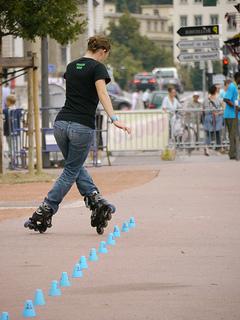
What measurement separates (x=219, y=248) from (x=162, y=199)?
4995 millimetres

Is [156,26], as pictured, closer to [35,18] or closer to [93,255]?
[35,18]

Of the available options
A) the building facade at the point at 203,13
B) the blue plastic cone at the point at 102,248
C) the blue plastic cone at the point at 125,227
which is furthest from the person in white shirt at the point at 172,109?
the blue plastic cone at the point at 102,248

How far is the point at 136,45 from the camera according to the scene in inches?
4879

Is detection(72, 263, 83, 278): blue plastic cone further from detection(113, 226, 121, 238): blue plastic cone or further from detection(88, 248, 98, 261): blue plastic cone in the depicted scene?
detection(113, 226, 121, 238): blue plastic cone

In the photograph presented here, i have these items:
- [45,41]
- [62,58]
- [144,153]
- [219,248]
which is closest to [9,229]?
[219,248]

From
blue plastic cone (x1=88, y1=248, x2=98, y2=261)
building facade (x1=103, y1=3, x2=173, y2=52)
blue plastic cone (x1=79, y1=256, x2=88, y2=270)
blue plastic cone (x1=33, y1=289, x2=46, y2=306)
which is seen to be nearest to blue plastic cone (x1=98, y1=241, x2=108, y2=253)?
blue plastic cone (x1=88, y1=248, x2=98, y2=261)

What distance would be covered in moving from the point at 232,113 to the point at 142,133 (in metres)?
3.49

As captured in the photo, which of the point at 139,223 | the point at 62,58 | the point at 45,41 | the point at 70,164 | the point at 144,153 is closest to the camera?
the point at 70,164

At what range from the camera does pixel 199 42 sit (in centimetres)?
3309

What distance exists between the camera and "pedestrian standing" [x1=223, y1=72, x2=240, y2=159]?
26500 mm

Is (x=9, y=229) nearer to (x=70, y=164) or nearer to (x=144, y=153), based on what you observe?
(x=70, y=164)

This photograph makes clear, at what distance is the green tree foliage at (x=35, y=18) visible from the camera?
20.4 meters

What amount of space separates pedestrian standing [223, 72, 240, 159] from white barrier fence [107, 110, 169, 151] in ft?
9.11

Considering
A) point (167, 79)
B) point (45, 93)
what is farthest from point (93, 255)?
point (167, 79)
